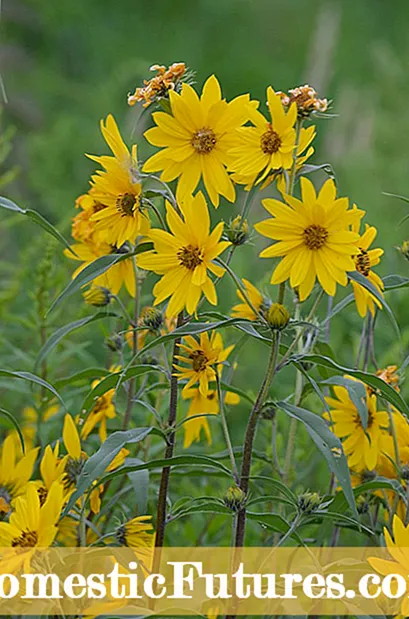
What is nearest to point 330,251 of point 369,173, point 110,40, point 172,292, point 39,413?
point 172,292

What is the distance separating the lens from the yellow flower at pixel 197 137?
1.50 ft

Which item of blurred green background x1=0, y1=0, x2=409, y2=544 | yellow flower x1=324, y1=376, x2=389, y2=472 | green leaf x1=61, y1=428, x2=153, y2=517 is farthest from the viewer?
blurred green background x1=0, y1=0, x2=409, y2=544

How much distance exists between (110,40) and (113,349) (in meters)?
1.74

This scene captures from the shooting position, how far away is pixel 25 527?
1.53 feet

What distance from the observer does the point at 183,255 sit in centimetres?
46

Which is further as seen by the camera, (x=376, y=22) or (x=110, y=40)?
(x=376, y=22)

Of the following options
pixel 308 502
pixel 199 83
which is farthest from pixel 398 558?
pixel 199 83

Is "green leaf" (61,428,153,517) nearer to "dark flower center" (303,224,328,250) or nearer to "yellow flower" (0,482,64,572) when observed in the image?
"yellow flower" (0,482,64,572)

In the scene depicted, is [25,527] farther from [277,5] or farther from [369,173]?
[277,5]

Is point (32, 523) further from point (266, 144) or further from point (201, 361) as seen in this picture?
point (266, 144)

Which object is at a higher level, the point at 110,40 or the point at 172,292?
the point at 110,40

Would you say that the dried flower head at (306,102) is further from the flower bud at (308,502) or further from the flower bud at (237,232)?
the flower bud at (308,502)

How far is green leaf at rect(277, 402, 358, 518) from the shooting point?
1.42 feet

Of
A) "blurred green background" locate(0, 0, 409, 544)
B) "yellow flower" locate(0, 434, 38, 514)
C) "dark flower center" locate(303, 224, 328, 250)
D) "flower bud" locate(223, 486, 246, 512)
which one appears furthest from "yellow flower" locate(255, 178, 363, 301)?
"blurred green background" locate(0, 0, 409, 544)
